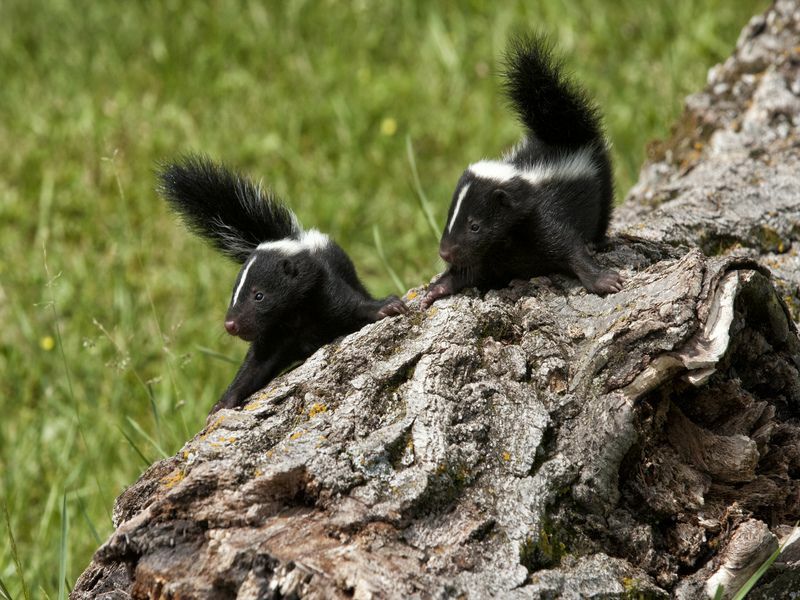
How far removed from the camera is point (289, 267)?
4309 millimetres

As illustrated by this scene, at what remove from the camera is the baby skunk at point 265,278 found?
4.20 metres

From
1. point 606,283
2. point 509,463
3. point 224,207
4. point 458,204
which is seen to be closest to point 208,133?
point 224,207

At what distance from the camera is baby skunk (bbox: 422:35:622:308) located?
407 cm

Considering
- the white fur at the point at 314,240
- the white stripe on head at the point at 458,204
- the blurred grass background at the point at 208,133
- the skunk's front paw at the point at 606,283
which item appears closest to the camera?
the skunk's front paw at the point at 606,283

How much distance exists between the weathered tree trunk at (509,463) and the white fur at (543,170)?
2.68ft

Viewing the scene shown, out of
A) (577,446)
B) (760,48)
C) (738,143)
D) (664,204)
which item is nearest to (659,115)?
(760,48)

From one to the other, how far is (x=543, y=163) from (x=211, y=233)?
1540 mm

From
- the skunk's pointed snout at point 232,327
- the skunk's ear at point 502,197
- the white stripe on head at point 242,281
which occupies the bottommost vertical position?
the skunk's ear at point 502,197

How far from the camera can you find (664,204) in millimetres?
4625

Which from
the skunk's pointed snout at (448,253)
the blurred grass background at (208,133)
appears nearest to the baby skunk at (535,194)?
the skunk's pointed snout at (448,253)

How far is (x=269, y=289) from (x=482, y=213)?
0.97 metres

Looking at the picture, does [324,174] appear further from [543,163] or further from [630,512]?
[630,512]

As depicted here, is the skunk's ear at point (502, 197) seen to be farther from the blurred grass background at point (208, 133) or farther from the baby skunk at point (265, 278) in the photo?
the blurred grass background at point (208, 133)

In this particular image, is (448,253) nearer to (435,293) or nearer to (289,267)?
(435,293)
